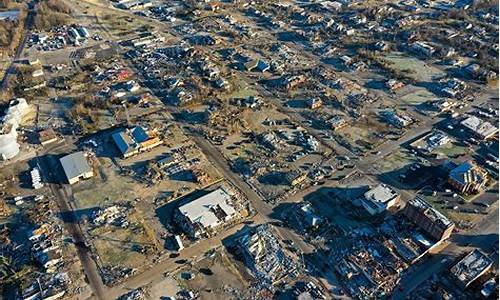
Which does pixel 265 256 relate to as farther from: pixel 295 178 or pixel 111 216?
pixel 111 216

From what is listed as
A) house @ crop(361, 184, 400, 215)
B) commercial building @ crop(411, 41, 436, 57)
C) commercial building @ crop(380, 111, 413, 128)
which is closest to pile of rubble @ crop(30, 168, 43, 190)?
house @ crop(361, 184, 400, 215)

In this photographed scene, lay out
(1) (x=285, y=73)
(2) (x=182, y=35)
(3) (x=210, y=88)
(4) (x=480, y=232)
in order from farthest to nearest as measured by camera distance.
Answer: (2) (x=182, y=35), (1) (x=285, y=73), (3) (x=210, y=88), (4) (x=480, y=232)

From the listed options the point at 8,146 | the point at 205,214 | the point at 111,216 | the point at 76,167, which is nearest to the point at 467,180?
the point at 205,214

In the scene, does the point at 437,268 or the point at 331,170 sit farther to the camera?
the point at 331,170

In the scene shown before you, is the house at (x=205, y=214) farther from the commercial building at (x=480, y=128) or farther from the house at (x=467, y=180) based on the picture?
the commercial building at (x=480, y=128)

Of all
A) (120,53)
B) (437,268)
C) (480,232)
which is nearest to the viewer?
(437,268)


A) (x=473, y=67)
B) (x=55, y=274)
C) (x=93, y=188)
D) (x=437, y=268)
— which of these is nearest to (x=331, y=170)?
(x=437, y=268)

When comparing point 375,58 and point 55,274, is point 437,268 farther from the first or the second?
point 375,58

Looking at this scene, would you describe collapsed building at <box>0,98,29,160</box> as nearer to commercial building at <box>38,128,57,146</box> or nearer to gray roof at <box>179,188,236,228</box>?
commercial building at <box>38,128,57,146</box>
